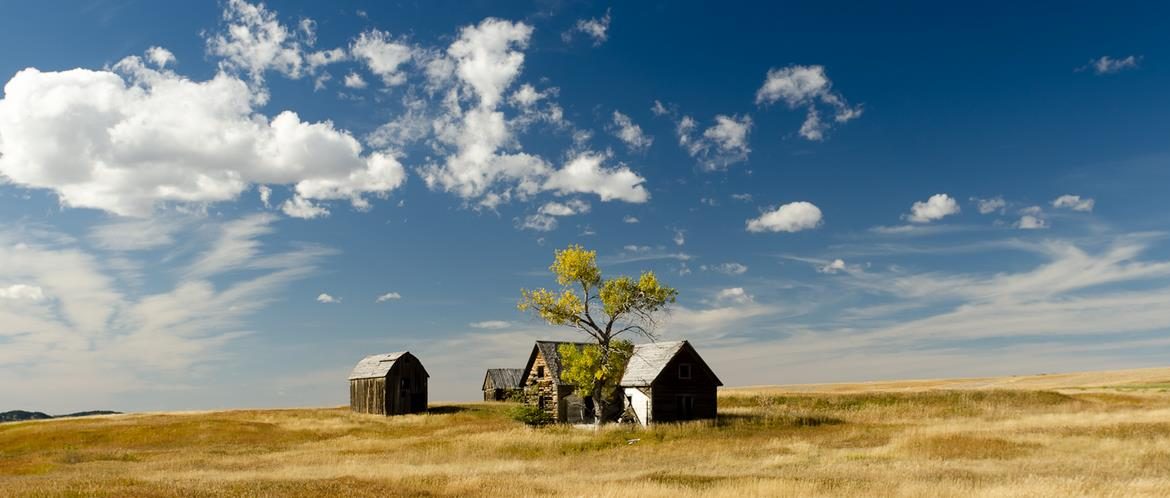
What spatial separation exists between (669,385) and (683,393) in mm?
1364

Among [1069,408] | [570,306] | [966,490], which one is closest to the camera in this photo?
[966,490]

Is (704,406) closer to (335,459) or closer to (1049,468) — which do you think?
(335,459)

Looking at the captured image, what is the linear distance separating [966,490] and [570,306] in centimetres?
3397

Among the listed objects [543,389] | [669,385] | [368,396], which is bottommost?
[368,396]

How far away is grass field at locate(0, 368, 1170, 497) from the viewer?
1997 cm

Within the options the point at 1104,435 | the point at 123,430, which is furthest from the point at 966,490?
the point at 123,430

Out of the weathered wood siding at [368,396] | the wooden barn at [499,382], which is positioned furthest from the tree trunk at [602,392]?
the wooden barn at [499,382]

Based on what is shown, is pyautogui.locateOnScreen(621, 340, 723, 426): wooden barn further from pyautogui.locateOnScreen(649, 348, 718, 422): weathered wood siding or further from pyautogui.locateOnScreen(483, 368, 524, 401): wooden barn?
pyautogui.locateOnScreen(483, 368, 524, 401): wooden barn

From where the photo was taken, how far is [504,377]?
327ft

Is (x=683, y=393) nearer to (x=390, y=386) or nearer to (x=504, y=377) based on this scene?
(x=390, y=386)

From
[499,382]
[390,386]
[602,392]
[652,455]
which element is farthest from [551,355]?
[499,382]

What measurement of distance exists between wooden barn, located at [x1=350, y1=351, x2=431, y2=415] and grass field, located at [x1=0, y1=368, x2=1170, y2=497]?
621 cm

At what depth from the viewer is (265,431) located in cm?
5656

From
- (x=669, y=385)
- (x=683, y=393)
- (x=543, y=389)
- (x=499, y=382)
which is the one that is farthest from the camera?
(x=499, y=382)
